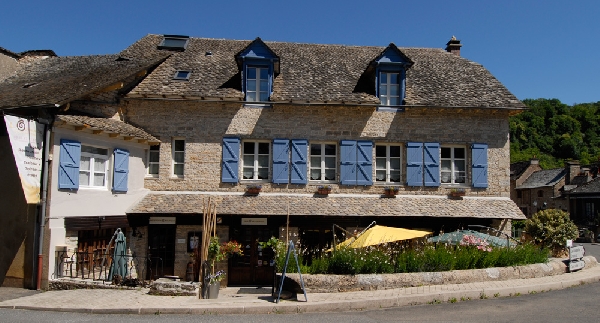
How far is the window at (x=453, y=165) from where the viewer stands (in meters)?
16.4

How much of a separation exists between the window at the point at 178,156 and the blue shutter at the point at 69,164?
3577mm

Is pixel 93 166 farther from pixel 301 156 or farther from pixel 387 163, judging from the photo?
pixel 387 163

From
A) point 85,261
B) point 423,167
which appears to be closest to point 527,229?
point 423,167

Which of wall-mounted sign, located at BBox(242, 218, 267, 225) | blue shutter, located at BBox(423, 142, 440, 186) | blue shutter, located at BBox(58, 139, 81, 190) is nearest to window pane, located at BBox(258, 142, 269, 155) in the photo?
wall-mounted sign, located at BBox(242, 218, 267, 225)

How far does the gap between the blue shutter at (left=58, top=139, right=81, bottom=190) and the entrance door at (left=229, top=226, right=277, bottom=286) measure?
525 centimetres

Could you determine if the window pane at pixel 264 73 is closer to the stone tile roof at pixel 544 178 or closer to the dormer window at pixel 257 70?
the dormer window at pixel 257 70

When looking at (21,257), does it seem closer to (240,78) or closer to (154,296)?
(154,296)

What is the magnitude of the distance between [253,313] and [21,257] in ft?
22.1

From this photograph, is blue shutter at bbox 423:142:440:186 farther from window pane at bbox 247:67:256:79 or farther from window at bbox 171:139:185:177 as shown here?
window at bbox 171:139:185:177

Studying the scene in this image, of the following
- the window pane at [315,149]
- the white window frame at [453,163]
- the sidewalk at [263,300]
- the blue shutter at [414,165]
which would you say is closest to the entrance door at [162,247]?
the sidewalk at [263,300]

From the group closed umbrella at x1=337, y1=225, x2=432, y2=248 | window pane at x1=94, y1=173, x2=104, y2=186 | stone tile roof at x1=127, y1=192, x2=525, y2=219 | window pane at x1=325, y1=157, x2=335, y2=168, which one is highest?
window pane at x1=325, y1=157, x2=335, y2=168

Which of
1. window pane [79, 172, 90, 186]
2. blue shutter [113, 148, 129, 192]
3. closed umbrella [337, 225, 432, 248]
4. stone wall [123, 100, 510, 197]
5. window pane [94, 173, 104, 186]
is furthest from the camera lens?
stone wall [123, 100, 510, 197]

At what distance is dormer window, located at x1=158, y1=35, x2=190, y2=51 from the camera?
744 inches

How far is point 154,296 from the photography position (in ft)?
35.9
